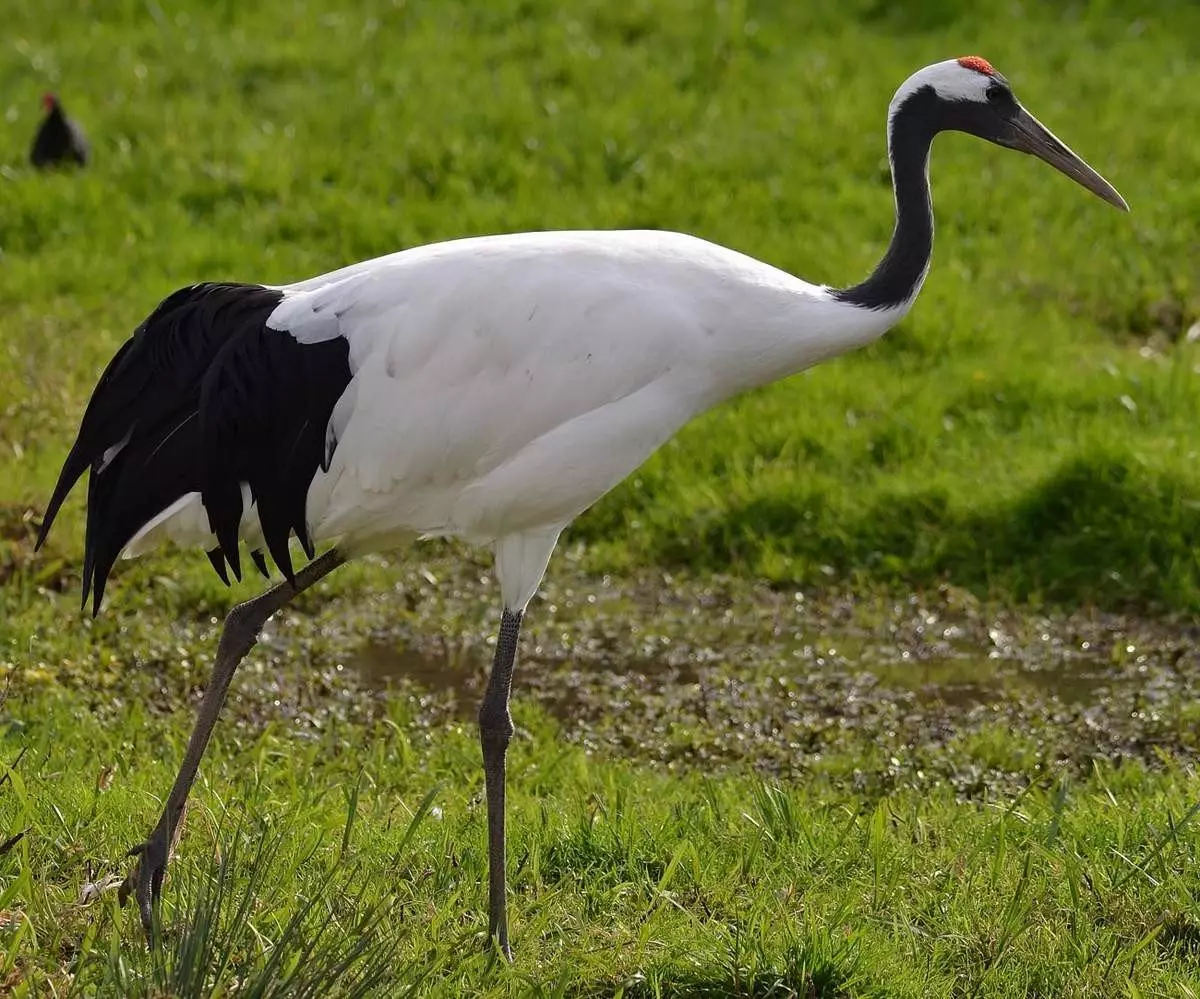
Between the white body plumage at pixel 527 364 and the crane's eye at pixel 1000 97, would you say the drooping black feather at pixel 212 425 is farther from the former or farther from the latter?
the crane's eye at pixel 1000 97

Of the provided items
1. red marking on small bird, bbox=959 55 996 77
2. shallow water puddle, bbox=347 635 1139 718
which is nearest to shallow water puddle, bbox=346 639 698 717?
shallow water puddle, bbox=347 635 1139 718

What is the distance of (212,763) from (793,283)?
2.01 m

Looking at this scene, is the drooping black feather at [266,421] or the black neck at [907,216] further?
the black neck at [907,216]

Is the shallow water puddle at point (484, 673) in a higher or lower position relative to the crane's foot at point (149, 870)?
lower

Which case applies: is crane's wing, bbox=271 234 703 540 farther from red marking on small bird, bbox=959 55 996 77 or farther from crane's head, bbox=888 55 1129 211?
red marking on small bird, bbox=959 55 996 77

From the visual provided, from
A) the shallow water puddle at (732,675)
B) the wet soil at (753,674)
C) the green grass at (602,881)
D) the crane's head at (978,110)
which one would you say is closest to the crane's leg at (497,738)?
the green grass at (602,881)

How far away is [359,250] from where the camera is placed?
8789mm

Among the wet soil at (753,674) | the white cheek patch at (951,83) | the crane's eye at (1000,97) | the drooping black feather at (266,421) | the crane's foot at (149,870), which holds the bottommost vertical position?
the wet soil at (753,674)

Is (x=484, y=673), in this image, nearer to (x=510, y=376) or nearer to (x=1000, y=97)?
(x=510, y=376)

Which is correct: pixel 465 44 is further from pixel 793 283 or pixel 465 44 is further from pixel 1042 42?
pixel 793 283

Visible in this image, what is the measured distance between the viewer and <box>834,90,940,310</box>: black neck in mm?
4496

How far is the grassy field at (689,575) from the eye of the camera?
13.7ft

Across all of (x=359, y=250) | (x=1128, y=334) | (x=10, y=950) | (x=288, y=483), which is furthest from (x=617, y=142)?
(x=10, y=950)

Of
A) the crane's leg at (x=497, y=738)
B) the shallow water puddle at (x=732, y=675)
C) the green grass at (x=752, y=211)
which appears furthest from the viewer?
the green grass at (x=752, y=211)
